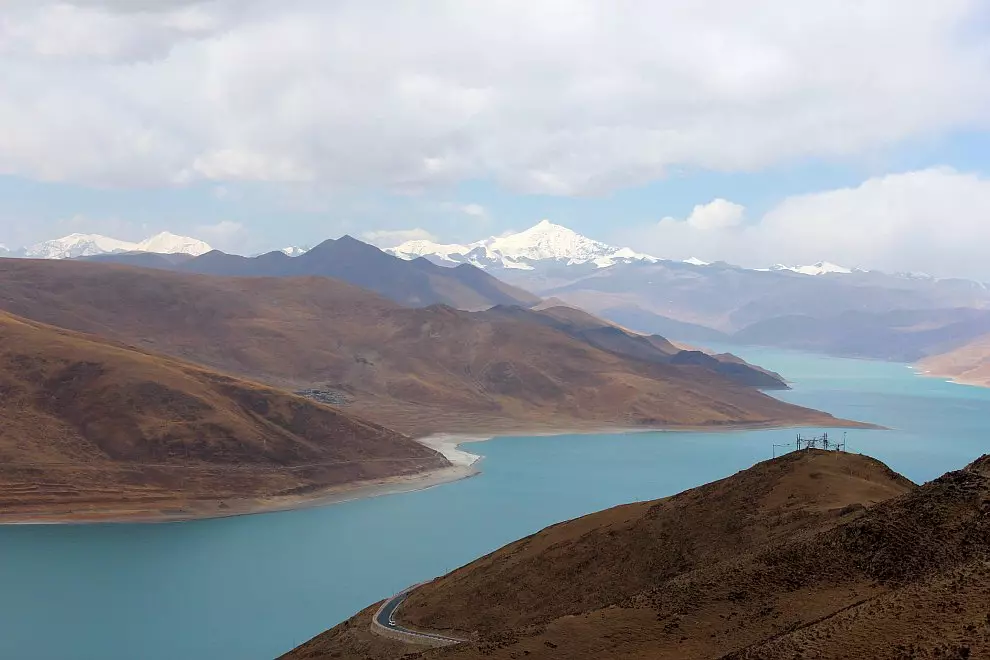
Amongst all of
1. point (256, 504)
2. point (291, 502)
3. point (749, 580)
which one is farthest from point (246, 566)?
point (749, 580)

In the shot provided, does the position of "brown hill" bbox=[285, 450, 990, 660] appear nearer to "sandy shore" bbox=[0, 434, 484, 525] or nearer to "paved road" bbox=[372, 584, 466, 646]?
"paved road" bbox=[372, 584, 466, 646]

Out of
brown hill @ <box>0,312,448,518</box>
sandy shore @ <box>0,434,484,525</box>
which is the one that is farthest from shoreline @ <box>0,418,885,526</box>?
brown hill @ <box>0,312,448,518</box>

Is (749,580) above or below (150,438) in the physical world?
above

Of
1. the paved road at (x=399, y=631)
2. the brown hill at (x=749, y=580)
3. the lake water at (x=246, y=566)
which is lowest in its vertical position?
the lake water at (x=246, y=566)

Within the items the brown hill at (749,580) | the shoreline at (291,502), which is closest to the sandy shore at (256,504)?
the shoreline at (291,502)

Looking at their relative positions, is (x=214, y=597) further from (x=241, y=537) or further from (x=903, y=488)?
(x=903, y=488)

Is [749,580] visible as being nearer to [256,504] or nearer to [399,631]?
[399,631]

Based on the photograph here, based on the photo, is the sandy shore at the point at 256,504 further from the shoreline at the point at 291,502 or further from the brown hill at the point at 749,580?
the brown hill at the point at 749,580
